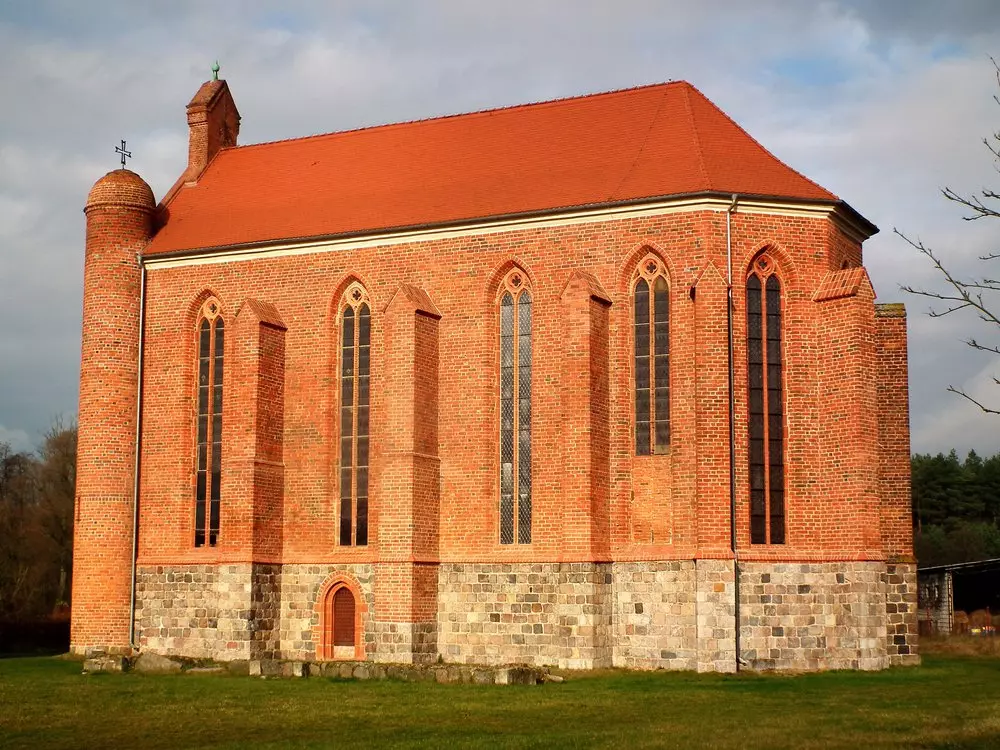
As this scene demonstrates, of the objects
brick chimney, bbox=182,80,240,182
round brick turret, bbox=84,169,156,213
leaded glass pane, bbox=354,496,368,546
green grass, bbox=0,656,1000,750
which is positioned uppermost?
brick chimney, bbox=182,80,240,182

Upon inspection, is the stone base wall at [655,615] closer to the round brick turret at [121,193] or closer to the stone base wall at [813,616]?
the stone base wall at [813,616]

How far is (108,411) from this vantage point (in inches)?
1241

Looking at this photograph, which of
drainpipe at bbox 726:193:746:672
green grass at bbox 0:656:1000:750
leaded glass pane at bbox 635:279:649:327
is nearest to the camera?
green grass at bbox 0:656:1000:750

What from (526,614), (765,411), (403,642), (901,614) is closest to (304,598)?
(403,642)

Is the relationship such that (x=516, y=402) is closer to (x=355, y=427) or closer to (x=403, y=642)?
(x=355, y=427)

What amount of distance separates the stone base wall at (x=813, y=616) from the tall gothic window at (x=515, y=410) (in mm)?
5046

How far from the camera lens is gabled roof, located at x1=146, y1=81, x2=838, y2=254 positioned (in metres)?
28.0

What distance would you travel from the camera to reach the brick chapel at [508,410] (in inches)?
1025

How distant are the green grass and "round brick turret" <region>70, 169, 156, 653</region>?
192 inches

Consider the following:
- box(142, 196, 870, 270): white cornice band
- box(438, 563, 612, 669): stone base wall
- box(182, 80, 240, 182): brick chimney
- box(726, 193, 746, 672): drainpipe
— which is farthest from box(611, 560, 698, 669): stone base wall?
box(182, 80, 240, 182): brick chimney

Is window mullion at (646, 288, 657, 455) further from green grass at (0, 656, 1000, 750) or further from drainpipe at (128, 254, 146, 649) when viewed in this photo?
drainpipe at (128, 254, 146, 649)

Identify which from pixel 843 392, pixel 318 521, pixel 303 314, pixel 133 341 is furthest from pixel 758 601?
pixel 133 341

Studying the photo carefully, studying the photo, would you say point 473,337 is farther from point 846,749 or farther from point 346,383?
point 846,749

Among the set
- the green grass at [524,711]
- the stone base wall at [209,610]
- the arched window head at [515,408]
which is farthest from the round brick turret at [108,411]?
the arched window head at [515,408]
